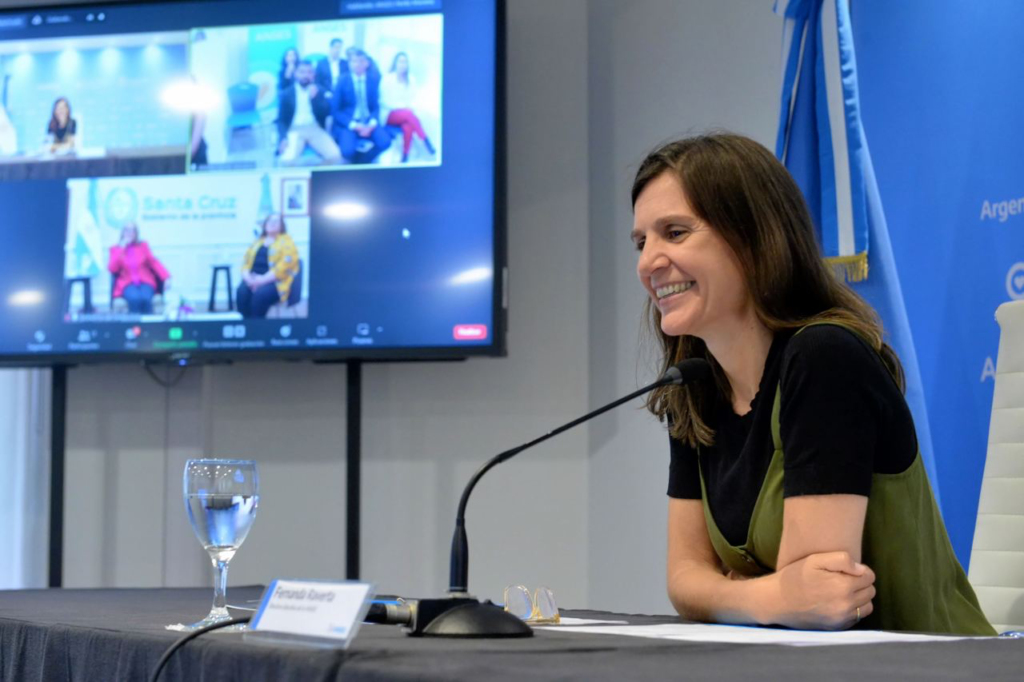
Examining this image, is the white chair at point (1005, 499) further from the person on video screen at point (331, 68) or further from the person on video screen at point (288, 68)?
the person on video screen at point (288, 68)

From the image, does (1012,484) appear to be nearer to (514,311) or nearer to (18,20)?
(514,311)

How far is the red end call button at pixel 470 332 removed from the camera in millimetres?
3145

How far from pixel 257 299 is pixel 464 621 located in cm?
250

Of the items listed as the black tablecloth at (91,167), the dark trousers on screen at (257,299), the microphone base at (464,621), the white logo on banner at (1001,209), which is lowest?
the microphone base at (464,621)

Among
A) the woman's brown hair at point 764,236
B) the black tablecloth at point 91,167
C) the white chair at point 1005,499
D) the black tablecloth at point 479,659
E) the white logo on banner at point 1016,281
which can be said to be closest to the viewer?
the black tablecloth at point 479,659

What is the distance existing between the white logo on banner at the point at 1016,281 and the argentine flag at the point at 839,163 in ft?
0.64

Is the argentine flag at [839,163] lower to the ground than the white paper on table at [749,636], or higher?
higher

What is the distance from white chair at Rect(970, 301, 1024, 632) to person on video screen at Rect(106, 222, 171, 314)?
2.34 m

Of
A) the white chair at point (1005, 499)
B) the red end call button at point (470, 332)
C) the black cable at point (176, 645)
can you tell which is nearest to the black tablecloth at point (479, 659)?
the black cable at point (176, 645)

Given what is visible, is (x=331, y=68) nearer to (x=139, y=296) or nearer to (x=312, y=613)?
(x=139, y=296)

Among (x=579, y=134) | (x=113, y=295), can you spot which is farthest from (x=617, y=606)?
(x=113, y=295)

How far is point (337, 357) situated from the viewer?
3209mm

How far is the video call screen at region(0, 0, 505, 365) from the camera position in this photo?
3201 millimetres

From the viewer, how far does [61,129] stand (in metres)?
3.46
